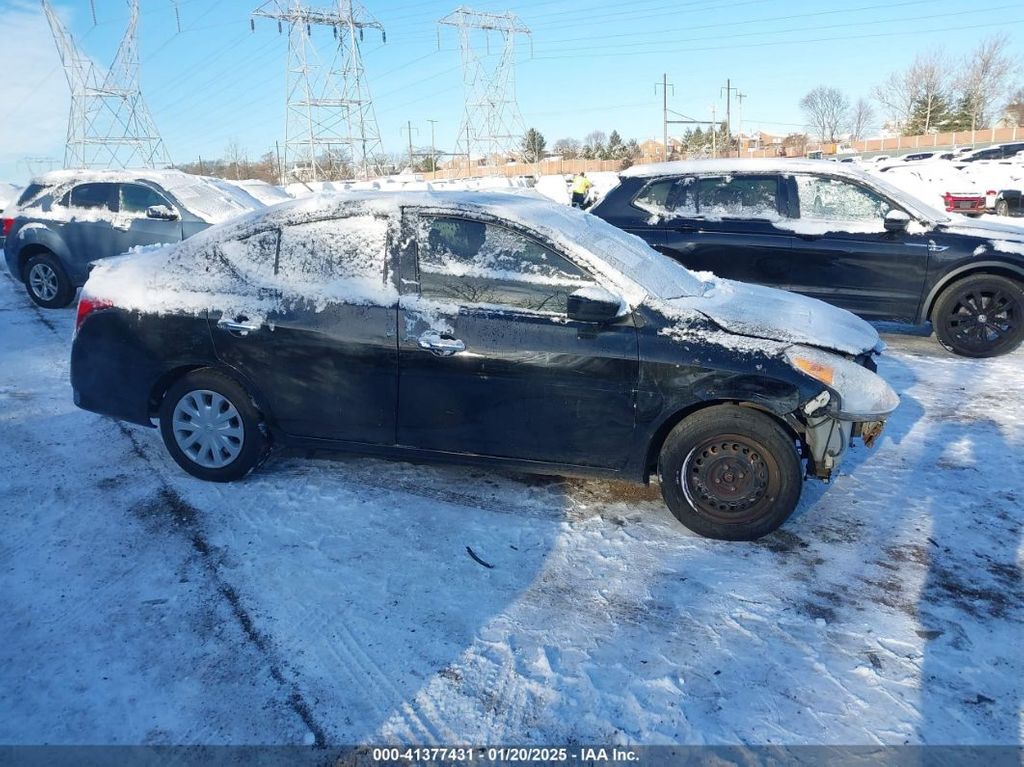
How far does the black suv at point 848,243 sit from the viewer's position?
6.72 meters

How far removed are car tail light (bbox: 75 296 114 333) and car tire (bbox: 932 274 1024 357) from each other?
6.96 metres

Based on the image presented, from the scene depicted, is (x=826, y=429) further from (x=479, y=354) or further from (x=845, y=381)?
(x=479, y=354)

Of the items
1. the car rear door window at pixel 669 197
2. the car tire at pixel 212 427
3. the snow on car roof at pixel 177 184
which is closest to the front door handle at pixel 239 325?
the car tire at pixel 212 427

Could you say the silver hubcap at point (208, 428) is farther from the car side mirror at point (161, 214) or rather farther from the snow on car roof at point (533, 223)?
the car side mirror at point (161, 214)

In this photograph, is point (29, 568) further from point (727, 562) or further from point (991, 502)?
point (991, 502)

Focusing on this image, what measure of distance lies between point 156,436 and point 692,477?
12.2 feet

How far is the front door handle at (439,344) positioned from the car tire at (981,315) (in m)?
5.37

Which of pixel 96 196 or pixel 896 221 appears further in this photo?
pixel 96 196

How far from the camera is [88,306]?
427 centimetres

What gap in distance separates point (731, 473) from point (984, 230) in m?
5.00

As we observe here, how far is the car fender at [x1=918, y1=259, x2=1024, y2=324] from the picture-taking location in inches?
260

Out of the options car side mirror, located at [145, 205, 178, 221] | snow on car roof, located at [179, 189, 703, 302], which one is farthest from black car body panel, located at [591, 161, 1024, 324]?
car side mirror, located at [145, 205, 178, 221]

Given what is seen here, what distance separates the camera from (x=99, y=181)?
9.49 metres

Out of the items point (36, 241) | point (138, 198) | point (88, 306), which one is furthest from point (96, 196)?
point (88, 306)
